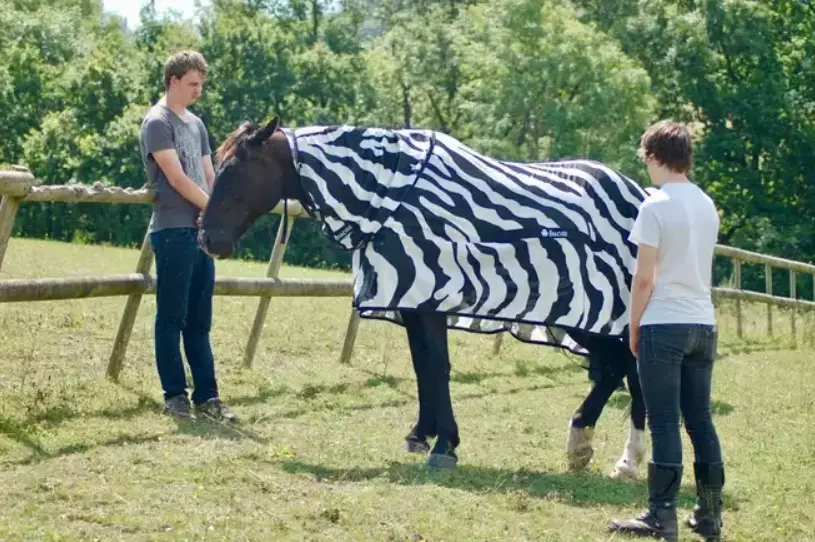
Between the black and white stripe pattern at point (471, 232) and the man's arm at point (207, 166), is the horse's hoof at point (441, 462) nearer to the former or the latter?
the black and white stripe pattern at point (471, 232)

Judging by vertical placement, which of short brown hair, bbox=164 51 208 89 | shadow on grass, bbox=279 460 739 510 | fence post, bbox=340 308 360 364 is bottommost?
shadow on grass, bbox=279 460 739 510

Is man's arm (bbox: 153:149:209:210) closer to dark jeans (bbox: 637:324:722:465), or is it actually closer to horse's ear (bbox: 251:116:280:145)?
horse's ear (bbox: 251:116:280:145)

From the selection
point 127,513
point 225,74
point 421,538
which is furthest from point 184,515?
point 225,74

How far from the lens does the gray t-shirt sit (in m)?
7.00

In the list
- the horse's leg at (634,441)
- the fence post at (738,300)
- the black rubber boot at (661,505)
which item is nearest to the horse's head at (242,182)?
the horse's leg at (634,441)

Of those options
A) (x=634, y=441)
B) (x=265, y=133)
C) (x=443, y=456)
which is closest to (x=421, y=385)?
(x=443, y=456)

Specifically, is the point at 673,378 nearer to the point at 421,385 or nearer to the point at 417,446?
the point at 421,385

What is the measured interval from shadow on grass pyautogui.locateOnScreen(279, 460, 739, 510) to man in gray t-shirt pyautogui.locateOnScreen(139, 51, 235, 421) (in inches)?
48.5

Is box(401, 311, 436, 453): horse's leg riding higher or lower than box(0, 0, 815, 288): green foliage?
lower

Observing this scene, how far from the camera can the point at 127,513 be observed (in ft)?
16.3

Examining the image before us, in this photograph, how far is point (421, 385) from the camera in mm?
6734

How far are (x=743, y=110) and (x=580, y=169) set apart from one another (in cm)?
3264

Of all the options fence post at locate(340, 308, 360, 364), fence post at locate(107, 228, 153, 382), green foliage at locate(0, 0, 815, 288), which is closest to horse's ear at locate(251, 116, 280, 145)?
fence post at locate(107, 228, 153, 382)

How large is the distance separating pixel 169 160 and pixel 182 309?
0.84m
